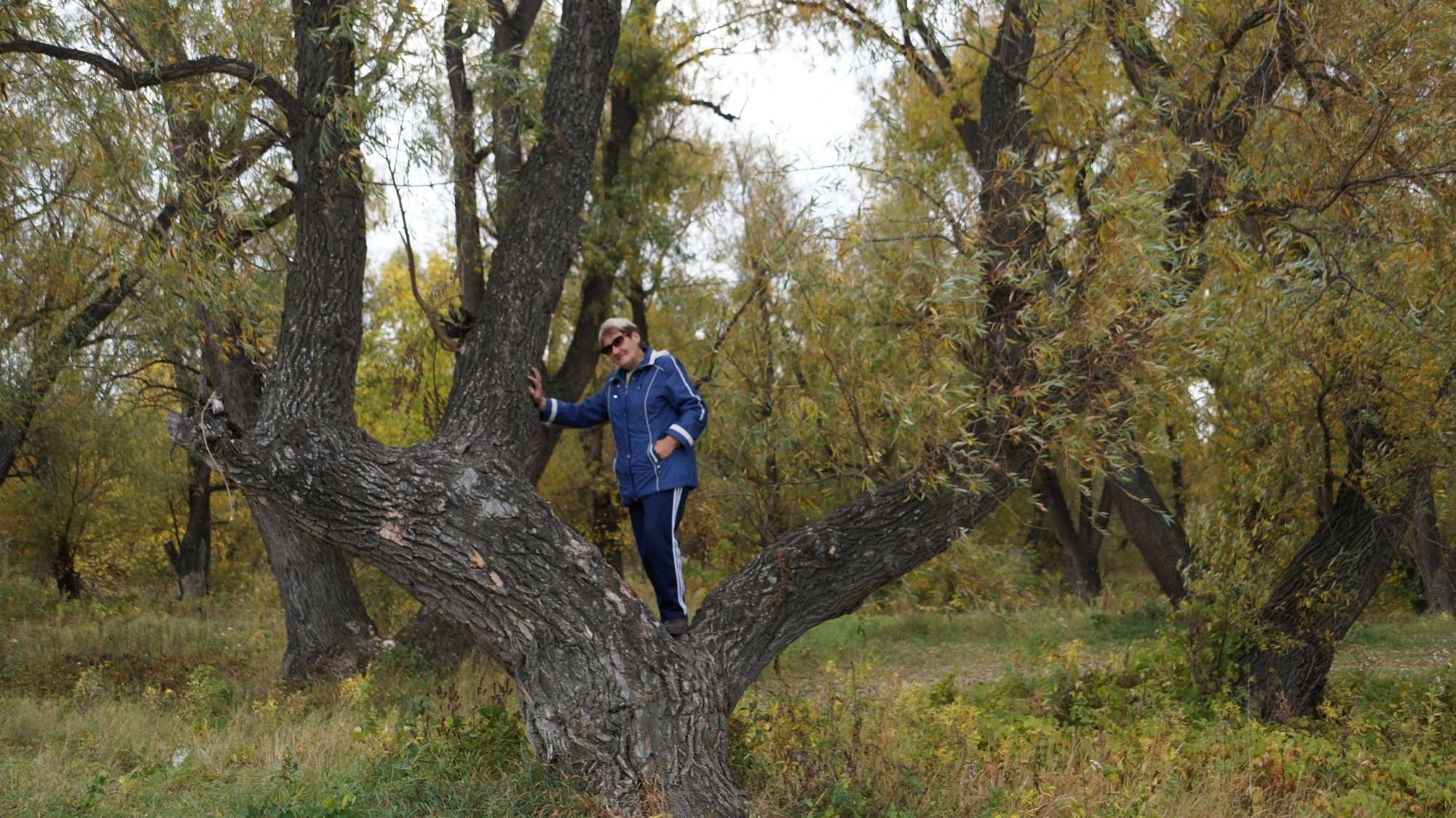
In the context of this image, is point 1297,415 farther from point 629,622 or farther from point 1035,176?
point 629,622

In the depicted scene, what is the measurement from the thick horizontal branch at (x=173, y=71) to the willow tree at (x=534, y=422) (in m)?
0.01

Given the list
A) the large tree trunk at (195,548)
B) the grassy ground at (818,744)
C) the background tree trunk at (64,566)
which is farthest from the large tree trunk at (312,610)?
the background tree trunk at (64,566)

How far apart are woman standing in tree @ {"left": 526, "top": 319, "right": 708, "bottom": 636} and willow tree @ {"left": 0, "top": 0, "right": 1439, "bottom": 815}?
0.24 metres

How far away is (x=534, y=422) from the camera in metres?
5.71

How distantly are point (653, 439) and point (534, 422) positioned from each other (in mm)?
653

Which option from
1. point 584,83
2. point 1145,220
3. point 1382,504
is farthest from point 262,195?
point 1382,504

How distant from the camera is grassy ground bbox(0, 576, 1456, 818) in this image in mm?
5117

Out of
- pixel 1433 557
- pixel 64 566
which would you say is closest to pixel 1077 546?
pixel 1433 557

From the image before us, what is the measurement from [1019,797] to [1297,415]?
165 inches

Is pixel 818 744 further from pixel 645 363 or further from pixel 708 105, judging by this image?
pixel 708 105

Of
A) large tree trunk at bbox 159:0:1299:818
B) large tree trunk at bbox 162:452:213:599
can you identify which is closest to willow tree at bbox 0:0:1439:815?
large tree trunk at bbox 159:0:1299:818

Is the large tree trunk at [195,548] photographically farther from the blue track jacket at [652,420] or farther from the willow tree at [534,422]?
the blue track jacket at [652,420]

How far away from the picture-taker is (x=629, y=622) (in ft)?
16.4

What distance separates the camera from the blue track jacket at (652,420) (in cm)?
534
